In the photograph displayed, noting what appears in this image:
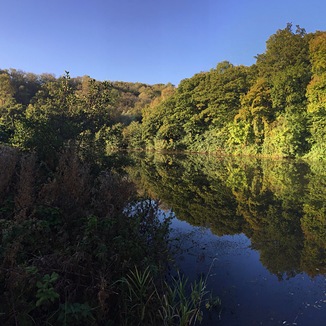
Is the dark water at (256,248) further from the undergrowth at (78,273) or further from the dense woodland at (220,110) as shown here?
the dense woodland at (220,110)

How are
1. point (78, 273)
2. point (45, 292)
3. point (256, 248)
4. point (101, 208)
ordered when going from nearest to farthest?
point (45, 292), point (78, 273), point (101, 208), point (256, 248)

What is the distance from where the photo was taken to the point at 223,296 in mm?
4496

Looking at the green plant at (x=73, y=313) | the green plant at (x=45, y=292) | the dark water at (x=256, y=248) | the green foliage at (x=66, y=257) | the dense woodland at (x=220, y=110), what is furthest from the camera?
the dense woodland at (x=220, y=110)

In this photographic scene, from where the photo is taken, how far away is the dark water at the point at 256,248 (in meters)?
4.20

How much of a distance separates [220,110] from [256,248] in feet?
119

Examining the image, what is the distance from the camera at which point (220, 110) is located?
41125mm

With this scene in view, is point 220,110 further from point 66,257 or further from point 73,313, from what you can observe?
point 73,313

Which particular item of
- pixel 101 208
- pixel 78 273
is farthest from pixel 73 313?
pixel 101 208

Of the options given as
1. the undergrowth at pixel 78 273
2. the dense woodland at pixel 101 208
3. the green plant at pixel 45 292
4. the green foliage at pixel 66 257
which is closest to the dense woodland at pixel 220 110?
the dense woodland at pixel 101 208

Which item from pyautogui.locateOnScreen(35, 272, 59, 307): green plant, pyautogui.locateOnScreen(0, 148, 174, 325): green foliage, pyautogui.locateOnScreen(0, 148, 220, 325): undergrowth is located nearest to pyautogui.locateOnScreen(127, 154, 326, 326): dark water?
pyautogui.locateOnScreen(0, 148, 220, 325): undergrowth

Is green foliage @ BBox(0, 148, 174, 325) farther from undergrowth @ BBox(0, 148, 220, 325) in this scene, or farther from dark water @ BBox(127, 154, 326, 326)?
dark water @ BBox(127, 154, 326, 326)

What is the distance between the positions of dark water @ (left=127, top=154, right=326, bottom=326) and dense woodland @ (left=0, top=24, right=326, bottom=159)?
441 cm

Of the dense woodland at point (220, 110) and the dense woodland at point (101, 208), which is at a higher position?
the dense woodland at point (220, 110)

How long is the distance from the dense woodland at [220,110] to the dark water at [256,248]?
4410 mm
